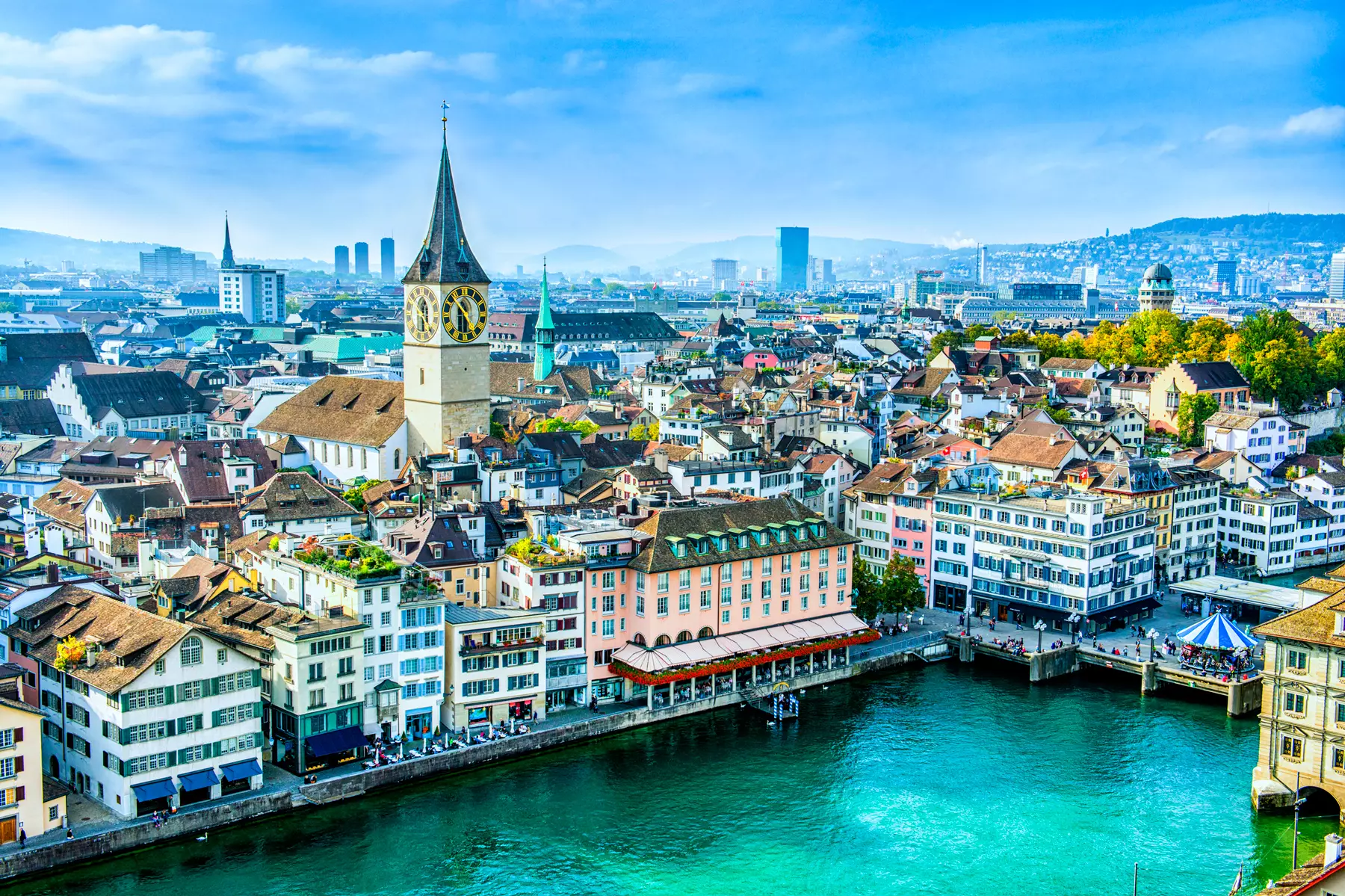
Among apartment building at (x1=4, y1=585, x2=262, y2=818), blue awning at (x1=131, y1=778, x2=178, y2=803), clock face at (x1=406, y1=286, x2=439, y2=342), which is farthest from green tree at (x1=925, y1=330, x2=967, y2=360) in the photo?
blue awning at (x1=131, y1=778, x2=178, y2=803)

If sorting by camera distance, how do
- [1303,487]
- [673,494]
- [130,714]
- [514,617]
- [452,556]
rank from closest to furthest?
1. [130,714]
2. [514,617]
3. [452,556]
4. [673,494]
5. [1303,487]

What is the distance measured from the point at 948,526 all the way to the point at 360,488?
30.1 metres

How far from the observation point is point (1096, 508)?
6112cm

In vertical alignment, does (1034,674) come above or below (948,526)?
below

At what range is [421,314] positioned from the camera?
80.2 metres

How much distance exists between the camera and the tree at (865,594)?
60281 millimetres

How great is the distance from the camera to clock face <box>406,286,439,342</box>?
7931cm

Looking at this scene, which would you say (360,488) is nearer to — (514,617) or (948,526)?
(514,617)

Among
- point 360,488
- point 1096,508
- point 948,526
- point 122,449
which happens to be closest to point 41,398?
point 122,449

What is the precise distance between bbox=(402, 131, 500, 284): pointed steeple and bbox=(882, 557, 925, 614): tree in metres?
31.0

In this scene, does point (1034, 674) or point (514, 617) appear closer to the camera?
point (514, 617)

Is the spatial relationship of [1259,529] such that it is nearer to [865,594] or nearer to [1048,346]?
[865,594]

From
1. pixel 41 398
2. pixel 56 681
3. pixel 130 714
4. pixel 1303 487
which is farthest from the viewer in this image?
pixel 41 398

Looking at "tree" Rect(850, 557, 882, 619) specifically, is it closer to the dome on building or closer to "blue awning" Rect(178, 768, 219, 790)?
"blue awning" Rect(178, 768, 219, 790)
